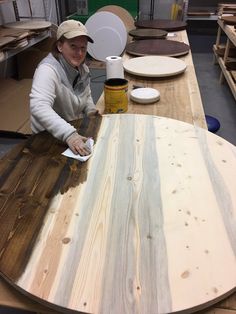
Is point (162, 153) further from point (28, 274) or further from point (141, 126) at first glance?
point (28, 274)

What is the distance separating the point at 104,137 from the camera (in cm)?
112

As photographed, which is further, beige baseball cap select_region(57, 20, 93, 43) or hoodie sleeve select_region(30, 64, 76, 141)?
beige baseball cap select_region(57, 20, 93, 43)

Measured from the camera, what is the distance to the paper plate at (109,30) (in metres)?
2.83

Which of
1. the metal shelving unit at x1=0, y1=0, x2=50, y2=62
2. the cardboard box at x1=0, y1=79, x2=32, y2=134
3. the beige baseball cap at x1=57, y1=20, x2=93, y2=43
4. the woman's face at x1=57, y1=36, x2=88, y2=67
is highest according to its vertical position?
the beige baseball cap at x1=57, y1=20, x2=93, y2=43

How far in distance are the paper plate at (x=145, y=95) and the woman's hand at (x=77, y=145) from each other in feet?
1.83

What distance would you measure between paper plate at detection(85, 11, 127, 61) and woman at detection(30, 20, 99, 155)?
1598 mm

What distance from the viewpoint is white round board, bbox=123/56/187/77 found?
171cm

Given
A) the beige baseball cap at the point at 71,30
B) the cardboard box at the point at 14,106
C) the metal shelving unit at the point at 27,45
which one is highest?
the beige baseball cap at the point at 71,30

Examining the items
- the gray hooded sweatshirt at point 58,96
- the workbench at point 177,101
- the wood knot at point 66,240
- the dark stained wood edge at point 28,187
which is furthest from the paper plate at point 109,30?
the wood knot at point 66,240

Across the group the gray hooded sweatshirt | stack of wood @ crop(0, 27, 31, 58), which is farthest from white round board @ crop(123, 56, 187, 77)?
stack of wood @ crop(0, 27, 31, 58)

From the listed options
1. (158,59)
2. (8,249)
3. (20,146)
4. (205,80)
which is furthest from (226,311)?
(205,80)

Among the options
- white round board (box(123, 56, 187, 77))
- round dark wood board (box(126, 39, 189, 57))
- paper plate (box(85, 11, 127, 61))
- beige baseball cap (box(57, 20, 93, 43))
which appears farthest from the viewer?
paper plate (box(85, 11, 127, 61))

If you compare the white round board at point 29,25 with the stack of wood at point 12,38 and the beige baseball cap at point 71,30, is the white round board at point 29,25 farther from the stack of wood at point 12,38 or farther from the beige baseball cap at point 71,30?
the beige baseball cap at point 71,30

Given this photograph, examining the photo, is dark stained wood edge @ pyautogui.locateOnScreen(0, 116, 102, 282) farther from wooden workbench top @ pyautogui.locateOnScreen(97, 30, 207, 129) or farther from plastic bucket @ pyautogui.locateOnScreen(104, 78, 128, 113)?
wooden workbench top @ pyautogui.locateOnScreen(97, 30, 207, 129)
